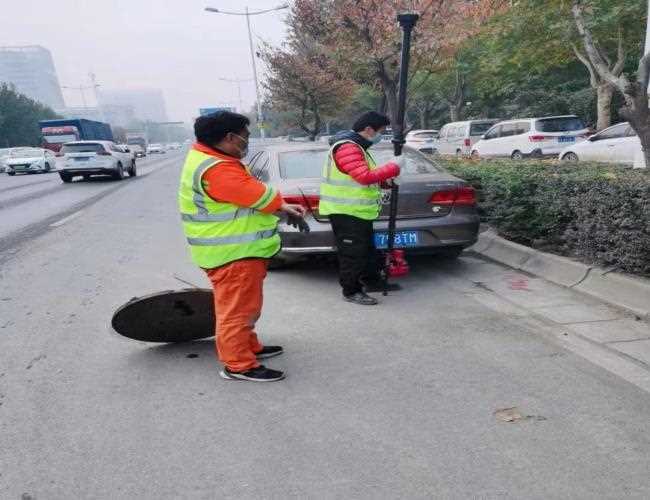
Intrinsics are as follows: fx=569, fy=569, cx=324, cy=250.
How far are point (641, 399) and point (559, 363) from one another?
0.54 meters

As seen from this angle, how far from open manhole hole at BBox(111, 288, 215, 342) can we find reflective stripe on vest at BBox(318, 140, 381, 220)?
1.36 metres

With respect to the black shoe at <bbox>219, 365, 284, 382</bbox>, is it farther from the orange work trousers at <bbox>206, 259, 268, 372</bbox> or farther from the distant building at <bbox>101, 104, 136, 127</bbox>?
the distant building at <bbox>101, 104, 136, 127</bbox>

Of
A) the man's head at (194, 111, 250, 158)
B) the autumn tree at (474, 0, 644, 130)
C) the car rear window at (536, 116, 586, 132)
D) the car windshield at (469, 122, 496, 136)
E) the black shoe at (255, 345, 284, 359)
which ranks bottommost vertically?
the car windshield at (469, 122, 496, 136)

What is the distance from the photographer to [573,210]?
4.99 m

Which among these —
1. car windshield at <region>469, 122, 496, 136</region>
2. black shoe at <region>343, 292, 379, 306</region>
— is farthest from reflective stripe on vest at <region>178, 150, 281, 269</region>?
car windshield at <region>469, 122, 496, 136</region>

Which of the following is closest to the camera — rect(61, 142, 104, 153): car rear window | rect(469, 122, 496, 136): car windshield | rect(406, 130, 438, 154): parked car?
rect(61, 142, 104, 153): car rear window

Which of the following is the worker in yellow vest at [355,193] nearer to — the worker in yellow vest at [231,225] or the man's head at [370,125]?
the man's head at [370,125]

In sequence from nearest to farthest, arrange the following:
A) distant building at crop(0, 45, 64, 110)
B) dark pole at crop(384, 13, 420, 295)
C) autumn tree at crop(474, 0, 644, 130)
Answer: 1. dark pole at crop(384, 13, 420, 295)
2. autumn tree at crop(474, 0, 644, 130)
3. distant building at crop(0, 45, 64, 110)

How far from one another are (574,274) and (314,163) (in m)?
2.62

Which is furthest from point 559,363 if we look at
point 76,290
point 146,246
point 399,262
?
point 146,246

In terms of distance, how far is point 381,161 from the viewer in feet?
18.8

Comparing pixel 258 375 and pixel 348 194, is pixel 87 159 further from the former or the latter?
pixel 258 375

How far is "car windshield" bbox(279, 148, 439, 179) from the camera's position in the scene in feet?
18.2

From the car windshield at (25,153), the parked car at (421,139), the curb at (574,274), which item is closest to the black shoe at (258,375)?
the curb at (574,274)
